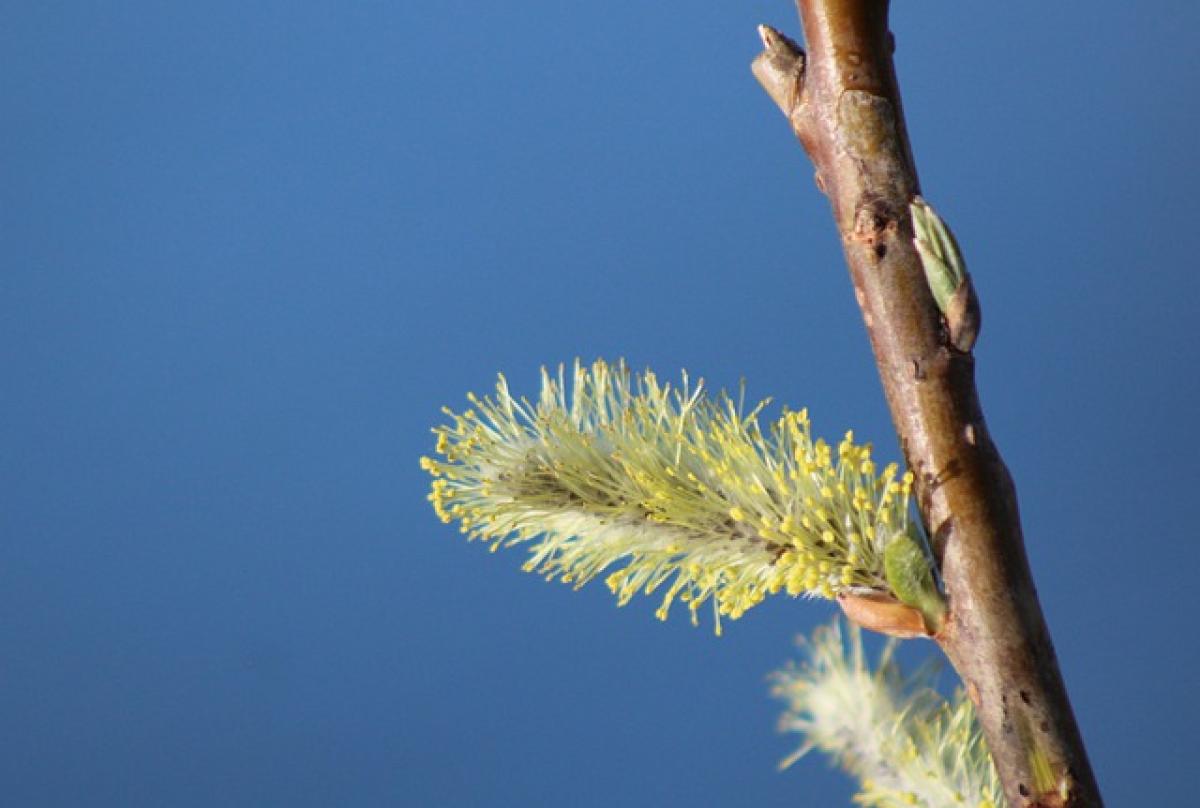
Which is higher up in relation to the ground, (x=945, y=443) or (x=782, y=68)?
(x=782, y=68)

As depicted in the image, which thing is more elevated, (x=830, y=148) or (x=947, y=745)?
(x=830, y=148)

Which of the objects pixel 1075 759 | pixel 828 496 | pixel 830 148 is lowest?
pixel 1075 759

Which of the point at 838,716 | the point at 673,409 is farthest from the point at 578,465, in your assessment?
the point at 838,716

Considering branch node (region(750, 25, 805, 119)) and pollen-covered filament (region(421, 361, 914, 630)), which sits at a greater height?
branch node (region(750, 25, 805, 119))

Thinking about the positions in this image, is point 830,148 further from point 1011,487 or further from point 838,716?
point 838,716

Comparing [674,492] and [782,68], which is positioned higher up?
[782,68]

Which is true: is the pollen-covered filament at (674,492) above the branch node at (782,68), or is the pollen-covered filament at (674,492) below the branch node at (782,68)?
below

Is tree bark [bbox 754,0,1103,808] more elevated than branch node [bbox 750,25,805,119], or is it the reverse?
branch node [bbox 750,25,805,119]

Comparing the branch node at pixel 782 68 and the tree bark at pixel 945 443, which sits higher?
the branch node at pixel 782 68
